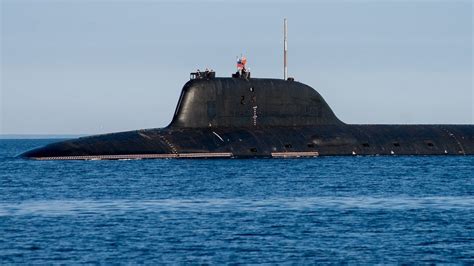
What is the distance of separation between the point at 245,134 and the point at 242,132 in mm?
292

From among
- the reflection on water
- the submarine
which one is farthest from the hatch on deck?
the reflection on water

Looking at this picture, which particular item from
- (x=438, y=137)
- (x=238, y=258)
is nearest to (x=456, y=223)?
(x=238, y=258)

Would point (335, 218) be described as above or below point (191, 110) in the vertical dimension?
below

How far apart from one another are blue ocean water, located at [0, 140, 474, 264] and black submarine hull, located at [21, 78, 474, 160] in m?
2.15

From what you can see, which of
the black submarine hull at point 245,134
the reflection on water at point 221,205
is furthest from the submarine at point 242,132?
the reflection on water at point 221,205

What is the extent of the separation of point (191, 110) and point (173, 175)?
1005cm

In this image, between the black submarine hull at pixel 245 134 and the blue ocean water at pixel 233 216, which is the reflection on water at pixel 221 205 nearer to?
the blue ocean water at pixel 233 216

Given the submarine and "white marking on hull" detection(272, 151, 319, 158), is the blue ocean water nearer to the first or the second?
the submarine

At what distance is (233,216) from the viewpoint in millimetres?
36281

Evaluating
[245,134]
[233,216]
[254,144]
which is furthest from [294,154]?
[233,216]

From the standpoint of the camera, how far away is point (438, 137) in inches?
2827

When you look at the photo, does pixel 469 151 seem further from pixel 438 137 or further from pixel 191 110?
pixel 191 110

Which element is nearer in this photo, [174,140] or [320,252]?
[320,252]

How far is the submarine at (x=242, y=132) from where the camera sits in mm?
61594
